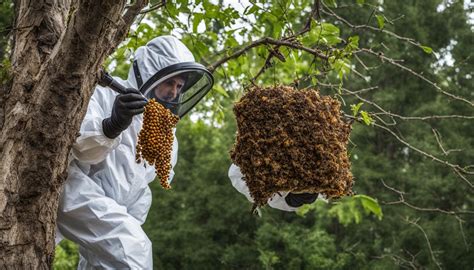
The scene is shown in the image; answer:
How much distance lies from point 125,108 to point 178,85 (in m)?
0.71

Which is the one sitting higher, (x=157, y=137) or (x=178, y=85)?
(x=178, y=85)

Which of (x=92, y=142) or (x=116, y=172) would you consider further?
(x=116, y=172)

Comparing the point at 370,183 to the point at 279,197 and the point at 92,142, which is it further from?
the point at 92,142

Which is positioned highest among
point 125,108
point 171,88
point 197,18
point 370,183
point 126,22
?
point 370,183

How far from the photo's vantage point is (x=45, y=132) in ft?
8.84

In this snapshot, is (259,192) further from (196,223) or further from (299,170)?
(196,223)

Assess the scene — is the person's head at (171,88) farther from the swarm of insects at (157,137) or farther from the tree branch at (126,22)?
the tree branch at (126,22)

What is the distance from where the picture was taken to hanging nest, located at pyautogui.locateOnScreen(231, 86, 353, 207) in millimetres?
3039

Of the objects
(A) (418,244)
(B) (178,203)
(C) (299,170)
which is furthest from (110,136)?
(B) (178,203)

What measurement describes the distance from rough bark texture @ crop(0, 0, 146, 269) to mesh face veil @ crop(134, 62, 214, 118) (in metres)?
0.76

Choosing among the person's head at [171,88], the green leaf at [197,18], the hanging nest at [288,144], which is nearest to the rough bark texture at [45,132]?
the hanging nest at [288,144]

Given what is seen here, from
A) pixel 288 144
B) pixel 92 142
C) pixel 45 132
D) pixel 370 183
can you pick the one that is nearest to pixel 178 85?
pixel 92 142

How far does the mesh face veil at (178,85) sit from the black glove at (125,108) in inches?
16.0

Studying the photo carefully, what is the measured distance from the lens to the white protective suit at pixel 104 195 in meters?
3.39
